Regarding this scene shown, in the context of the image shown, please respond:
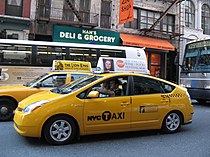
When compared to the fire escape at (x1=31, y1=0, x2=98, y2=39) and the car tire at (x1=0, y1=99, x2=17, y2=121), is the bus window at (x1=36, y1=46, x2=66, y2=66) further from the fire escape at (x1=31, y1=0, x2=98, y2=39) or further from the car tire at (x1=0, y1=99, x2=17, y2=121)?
the fire escape at (x1=31, y1=0, x2=98, y2=39)

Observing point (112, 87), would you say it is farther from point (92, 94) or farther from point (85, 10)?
point (85, 10)

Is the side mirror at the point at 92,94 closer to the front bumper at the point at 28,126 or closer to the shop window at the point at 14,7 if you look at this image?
the front bumper at the point at 28,126

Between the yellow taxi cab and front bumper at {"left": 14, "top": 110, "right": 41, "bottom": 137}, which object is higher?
the yellow taxi cab

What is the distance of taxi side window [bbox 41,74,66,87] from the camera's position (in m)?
8.72

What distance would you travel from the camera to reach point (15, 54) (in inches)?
457

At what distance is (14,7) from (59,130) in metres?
14.9

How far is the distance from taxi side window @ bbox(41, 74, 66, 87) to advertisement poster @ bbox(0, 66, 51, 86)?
286 cm

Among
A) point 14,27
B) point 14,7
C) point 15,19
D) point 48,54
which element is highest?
point 14,7

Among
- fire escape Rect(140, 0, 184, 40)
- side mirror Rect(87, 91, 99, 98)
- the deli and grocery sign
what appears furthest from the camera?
fire escape Rect(140, 0, 184, 40)

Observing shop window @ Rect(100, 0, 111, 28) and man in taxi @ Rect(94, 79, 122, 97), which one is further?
shop window @ Rect(100, 0, 111, 28)

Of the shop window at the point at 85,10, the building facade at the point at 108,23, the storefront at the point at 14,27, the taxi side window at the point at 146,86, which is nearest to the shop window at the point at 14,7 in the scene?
the building facade at the point at 108,23

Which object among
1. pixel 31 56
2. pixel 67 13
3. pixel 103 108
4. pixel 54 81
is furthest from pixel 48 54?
pixel 67 13

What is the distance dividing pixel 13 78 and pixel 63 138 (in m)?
6.41

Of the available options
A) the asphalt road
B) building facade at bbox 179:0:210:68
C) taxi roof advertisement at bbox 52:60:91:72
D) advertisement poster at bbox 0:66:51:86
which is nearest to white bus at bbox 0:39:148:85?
advertisement poster at bbox 0:66:51:86
